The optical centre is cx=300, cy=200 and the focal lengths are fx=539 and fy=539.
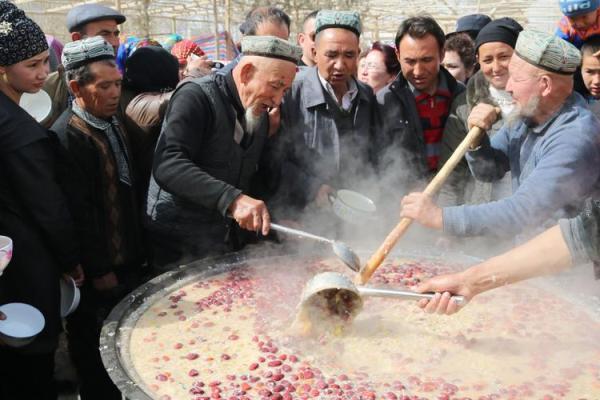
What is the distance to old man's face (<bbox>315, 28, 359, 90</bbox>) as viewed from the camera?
12.7 feet

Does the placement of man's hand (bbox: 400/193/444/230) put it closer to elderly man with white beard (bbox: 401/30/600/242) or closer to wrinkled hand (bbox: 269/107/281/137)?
elderly man with white beard (bbox: 401/30/600/242)

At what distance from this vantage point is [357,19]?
4012 mm

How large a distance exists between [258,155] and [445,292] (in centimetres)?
167

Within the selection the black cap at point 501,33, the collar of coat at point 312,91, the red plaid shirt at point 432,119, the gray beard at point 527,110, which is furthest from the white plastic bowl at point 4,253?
the black cap at point 501,33

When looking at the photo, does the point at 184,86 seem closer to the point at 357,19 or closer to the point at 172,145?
the point at 172,145

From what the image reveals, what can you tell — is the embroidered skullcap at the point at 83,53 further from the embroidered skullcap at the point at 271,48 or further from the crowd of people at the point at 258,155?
the embroidered skullcap at the point at 271,48

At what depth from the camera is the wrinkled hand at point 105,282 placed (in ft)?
10.2

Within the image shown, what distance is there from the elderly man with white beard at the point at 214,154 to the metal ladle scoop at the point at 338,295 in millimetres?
511

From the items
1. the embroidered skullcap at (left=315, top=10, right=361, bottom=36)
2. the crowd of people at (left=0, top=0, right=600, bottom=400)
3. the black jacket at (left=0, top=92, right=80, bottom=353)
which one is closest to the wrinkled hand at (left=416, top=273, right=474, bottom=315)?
the crowd of people at (left=0, top=0, right=600, bottom=400)

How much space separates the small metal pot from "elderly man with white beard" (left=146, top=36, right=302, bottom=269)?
58 cm

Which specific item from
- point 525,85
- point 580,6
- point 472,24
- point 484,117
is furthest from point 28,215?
point 472,24

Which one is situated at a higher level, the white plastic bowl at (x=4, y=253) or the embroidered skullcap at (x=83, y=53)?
the embroidered skullcap at (x=83, y=53)

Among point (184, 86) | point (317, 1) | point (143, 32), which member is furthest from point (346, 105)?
point (317, 1)

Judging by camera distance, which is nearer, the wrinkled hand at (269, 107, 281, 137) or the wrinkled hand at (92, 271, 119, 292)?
the wrinkled hand at (92, 271, 119, 292)
